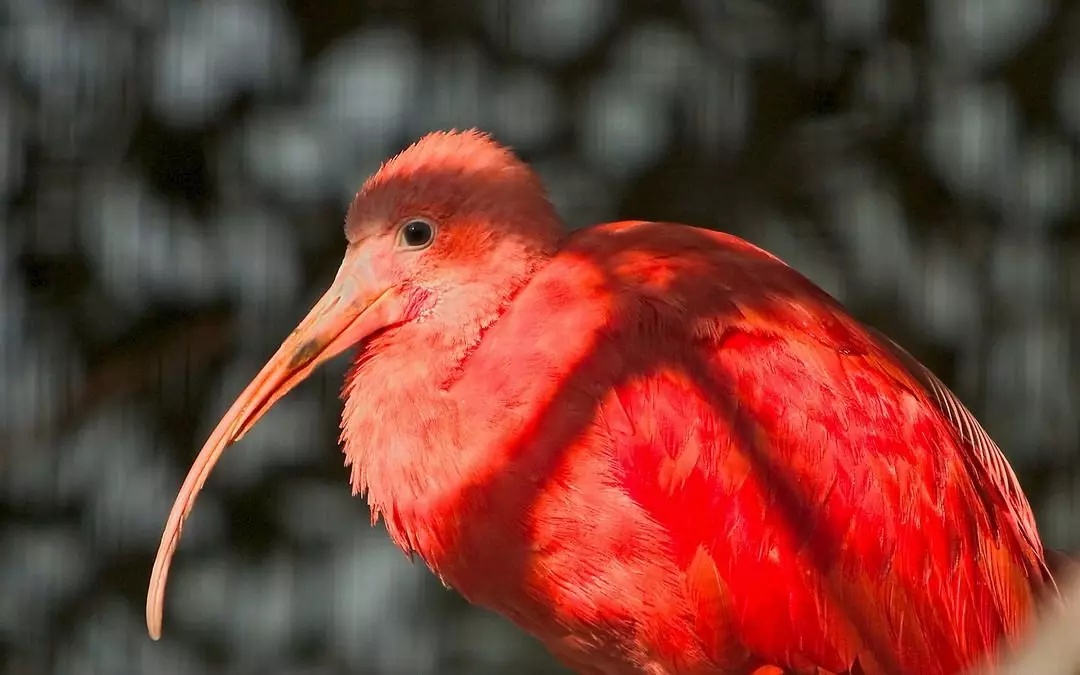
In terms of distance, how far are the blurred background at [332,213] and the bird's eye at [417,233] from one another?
92 centimetres

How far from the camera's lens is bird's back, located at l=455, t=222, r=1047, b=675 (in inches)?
58.1

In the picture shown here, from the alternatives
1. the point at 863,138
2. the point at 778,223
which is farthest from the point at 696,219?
the point at 863,138

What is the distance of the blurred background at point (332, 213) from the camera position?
8.19 ft

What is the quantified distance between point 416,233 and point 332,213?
94 centimetres

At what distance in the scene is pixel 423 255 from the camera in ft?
5.38

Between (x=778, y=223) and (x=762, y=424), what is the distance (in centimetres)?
122

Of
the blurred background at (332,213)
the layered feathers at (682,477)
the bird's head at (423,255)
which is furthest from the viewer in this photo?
the blurred background at (332,213)

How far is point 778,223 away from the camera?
8.73ft

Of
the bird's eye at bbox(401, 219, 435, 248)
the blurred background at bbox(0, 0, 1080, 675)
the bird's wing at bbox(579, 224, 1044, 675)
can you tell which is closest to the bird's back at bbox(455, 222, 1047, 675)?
the bird's wing at bbox(579, 224, 1044, 675)

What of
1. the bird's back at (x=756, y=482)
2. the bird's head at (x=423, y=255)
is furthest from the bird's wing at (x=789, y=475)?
the bird's head at (x=423, y=255)

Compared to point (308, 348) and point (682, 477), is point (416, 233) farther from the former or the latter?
point (682, 477)

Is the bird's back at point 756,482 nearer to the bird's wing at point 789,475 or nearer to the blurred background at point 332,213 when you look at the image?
the bird's wing at point 789,475

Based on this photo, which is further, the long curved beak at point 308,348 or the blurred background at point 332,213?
the blurred background at point 332,213

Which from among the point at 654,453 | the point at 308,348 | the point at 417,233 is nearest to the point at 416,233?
the point at 417,233
